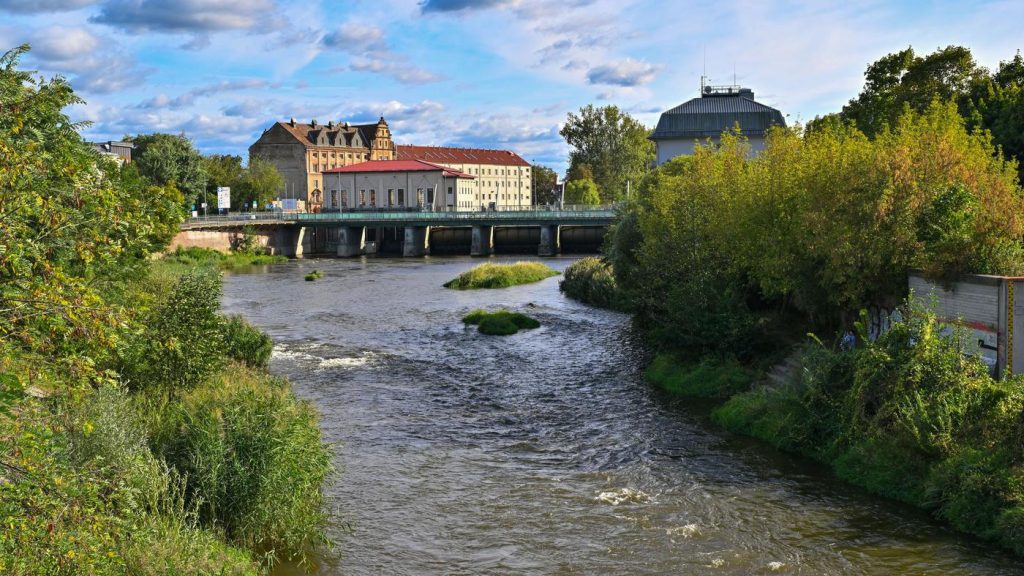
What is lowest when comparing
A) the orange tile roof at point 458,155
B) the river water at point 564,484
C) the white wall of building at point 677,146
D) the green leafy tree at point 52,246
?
the river water at point 564,484

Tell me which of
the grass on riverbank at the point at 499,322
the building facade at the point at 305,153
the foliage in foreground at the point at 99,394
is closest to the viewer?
the foliage in foreground at the point at 99,394

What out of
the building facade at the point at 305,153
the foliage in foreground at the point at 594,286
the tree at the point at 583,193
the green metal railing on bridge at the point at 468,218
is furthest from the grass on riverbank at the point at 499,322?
the building facade at the point at 305,153

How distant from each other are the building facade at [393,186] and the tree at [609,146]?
21.9 meters

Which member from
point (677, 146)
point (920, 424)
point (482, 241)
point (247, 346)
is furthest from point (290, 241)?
point (920, 424)

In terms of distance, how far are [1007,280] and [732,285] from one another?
10669 mm

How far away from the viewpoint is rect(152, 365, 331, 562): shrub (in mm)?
14547

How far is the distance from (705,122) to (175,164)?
A: 57324 mm

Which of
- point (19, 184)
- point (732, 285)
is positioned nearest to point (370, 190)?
point (732, 285)

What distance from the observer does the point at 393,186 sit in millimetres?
131125

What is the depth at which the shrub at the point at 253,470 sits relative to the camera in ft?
47.7

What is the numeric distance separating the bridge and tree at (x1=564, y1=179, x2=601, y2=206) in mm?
17093

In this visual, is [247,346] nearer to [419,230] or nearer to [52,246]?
[52,246]

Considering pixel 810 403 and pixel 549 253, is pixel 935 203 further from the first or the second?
pixel 549 253

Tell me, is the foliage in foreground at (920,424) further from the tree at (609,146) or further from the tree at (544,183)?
the tree at (544,183)
